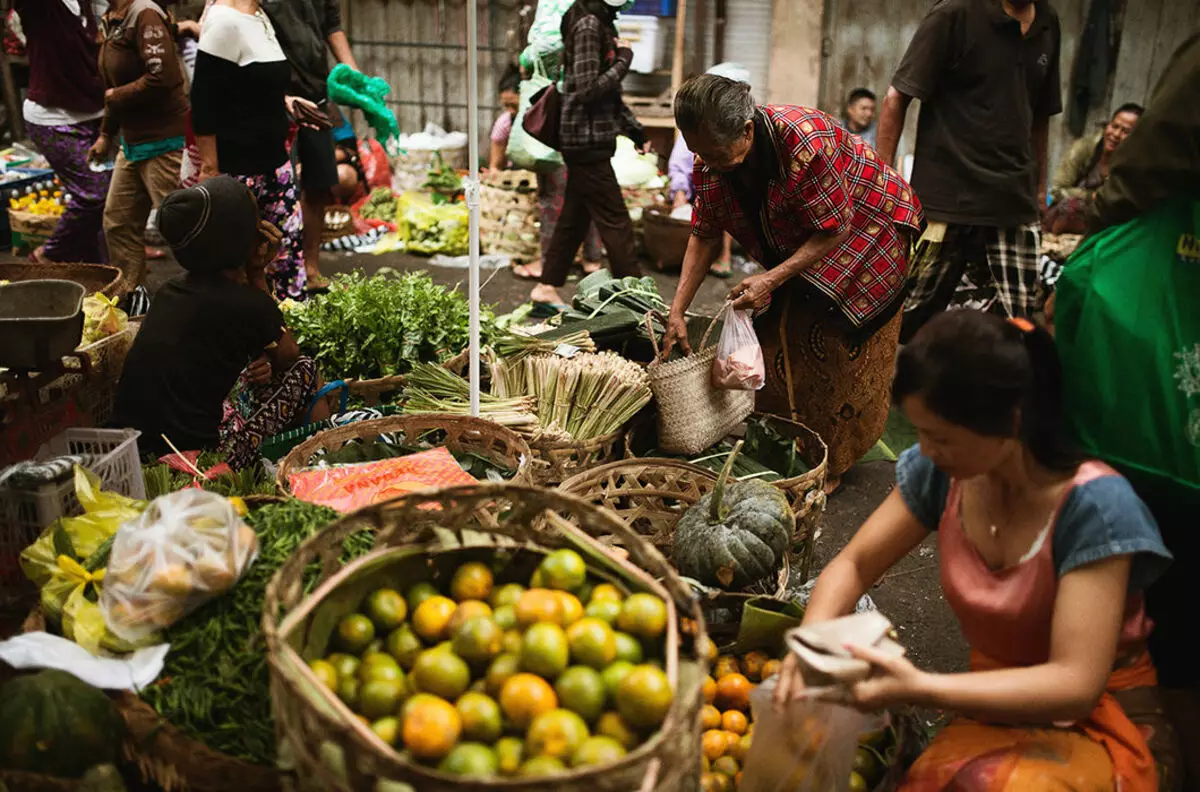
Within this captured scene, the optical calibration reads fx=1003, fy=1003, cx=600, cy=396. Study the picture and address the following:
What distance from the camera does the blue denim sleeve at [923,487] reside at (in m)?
2.15

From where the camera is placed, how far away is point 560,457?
345 centimetres

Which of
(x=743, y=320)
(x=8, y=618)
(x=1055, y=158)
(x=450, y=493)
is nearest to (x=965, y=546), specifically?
(x=450, y=493)

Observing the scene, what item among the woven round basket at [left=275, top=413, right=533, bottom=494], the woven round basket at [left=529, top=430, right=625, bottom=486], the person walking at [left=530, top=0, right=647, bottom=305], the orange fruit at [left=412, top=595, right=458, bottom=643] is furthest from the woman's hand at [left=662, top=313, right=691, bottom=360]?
the person walking at [left=530, top=0, right=647, bottom=305]

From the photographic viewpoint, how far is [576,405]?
12.1 feet

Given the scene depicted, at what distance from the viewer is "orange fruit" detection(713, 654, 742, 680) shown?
2525 millimetres

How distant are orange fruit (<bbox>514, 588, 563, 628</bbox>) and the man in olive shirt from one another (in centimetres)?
327

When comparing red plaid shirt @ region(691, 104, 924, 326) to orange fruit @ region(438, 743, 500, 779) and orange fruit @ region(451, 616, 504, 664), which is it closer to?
orange fruit @ region(451, 616, 504, 664)

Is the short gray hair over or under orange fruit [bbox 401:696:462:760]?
over

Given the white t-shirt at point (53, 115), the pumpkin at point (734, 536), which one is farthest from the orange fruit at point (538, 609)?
the white t-shirt at point (53, 115)

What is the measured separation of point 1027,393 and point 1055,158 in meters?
8.65

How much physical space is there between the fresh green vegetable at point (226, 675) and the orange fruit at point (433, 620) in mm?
251

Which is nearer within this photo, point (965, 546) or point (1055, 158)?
point (965, 546)

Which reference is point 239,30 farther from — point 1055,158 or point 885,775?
point 1055,158

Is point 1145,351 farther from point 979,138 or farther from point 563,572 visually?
point 979,138
